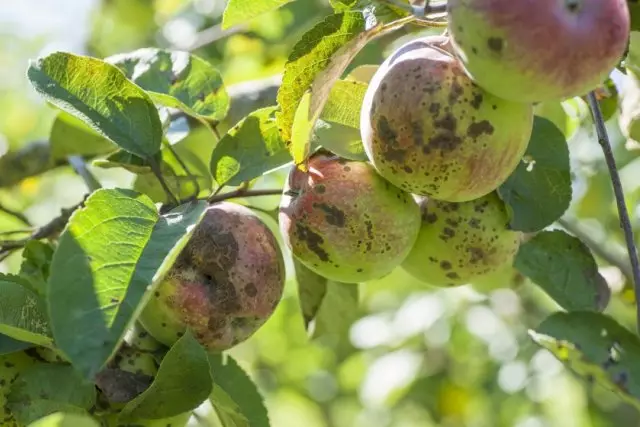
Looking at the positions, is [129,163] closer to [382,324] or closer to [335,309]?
[335,309]

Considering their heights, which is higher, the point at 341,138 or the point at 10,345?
the point at 341,138

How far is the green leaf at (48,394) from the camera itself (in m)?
1.09

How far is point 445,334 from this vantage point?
8.71 ft

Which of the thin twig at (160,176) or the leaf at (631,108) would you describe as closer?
the thin twig at (160,176)

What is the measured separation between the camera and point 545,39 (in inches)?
32.9

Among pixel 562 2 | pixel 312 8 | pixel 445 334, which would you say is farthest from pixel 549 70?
pixel 445 334

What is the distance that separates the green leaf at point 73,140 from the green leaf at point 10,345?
617mm

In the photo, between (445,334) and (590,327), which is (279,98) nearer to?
(590,327)

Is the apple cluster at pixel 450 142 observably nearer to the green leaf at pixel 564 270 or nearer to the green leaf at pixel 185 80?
the green leaf at pixel 564 270

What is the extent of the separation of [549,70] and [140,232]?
0.44 m

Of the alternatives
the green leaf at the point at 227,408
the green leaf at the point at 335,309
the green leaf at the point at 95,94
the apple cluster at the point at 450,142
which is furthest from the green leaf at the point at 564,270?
the green leaf at the point at 95,94

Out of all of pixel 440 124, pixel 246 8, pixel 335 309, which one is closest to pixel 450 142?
pixel 440 124

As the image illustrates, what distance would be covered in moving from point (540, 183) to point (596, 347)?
23cm

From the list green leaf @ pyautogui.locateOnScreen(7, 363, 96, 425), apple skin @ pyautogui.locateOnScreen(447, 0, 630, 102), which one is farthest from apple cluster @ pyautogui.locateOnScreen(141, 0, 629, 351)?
green leaf @ pyautogui.locateOnScreen(7, 363, 96, 425)
